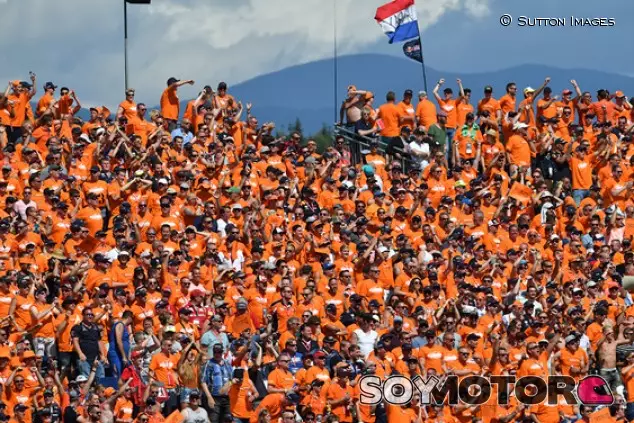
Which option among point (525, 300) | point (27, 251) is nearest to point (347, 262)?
point (525, 300)

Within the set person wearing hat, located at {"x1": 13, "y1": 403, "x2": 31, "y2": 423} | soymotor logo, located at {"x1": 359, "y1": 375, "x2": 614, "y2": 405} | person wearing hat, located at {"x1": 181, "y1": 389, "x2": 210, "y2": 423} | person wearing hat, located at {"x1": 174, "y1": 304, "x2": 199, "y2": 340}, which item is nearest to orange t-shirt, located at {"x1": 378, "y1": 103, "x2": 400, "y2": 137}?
soymotor logo, located at {"x1": 359, "y1": 375, "x2": 614, "y2": 405}

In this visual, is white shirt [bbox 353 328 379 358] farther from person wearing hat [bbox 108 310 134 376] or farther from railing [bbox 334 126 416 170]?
railing [bbox 334 126 416 170]

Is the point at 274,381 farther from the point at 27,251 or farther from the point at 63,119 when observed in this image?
the point at 63,119

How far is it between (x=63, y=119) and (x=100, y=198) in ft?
10.9

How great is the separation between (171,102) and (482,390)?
9.88 metres

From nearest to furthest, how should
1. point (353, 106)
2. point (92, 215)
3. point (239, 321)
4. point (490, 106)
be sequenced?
point (239, 321)
point (92, 215)
point (353, 106)
point (490, 106)

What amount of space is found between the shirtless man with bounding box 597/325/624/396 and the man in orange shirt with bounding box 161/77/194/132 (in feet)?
31.4

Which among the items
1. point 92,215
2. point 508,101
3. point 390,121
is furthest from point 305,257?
point 508,101

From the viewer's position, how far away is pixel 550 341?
2422cm

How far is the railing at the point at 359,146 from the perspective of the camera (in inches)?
1184

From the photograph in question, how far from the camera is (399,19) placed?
34.1 meters

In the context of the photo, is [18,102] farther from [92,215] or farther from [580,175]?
[580,175]

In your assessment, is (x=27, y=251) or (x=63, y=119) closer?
(x=27, y=251)

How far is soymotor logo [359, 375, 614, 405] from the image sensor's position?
22.2 metres
